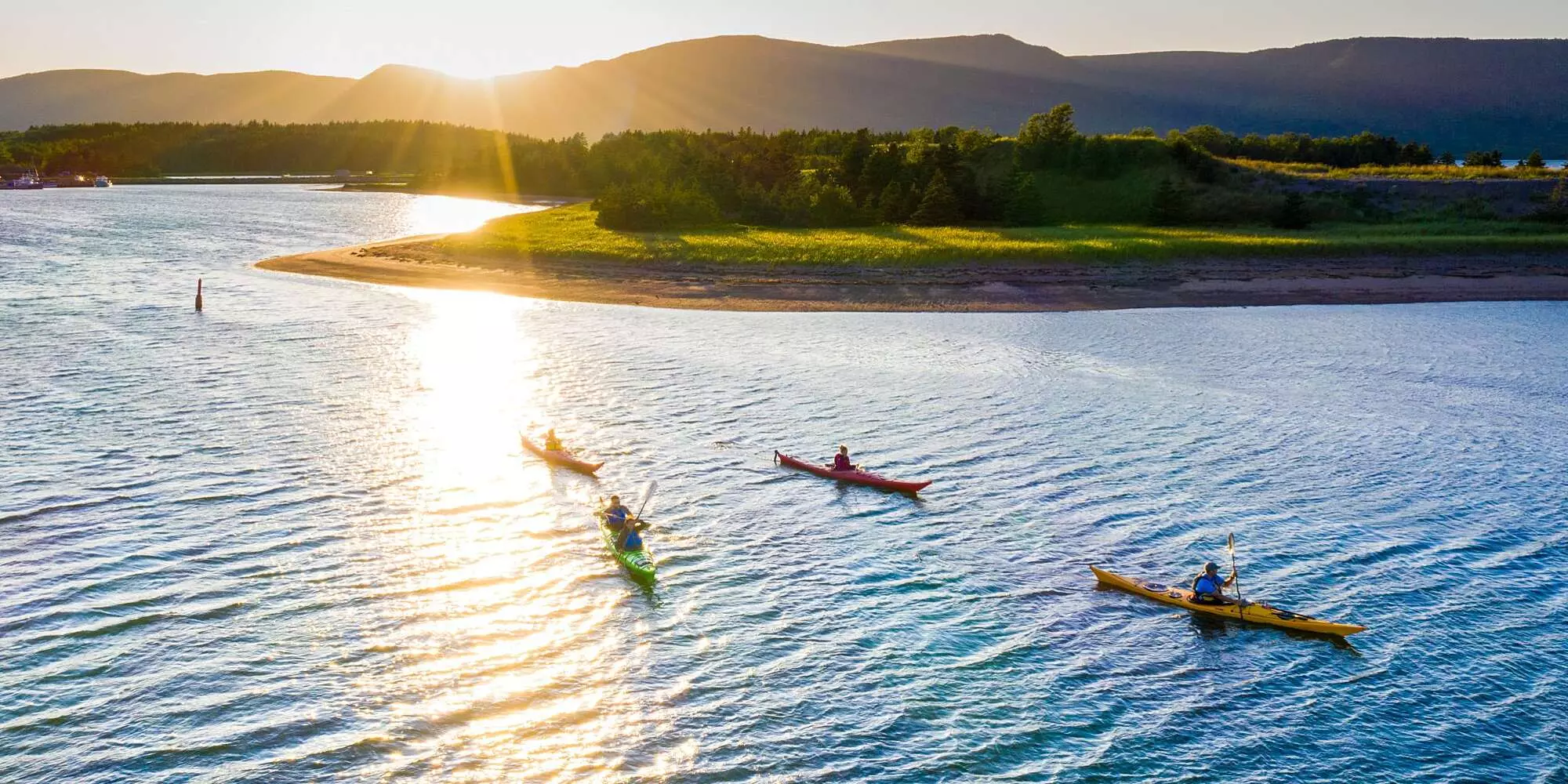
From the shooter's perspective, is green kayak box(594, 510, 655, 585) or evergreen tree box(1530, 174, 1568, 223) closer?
green kayak box(594, 510, 655, 585)

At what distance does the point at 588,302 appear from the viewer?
259 feet

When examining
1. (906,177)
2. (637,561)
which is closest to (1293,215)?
(906,177)

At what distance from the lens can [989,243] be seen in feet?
316

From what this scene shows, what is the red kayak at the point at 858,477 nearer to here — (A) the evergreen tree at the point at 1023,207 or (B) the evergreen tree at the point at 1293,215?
(A) the evergreen tree at the point at 1023,207

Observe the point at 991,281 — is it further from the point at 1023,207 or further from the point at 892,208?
the point at 892,208

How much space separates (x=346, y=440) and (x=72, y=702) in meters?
19.9

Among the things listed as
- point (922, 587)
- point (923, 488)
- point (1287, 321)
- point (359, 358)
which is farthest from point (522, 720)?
point (1287, 321)

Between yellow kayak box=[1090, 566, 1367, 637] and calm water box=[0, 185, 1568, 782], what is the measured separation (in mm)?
384

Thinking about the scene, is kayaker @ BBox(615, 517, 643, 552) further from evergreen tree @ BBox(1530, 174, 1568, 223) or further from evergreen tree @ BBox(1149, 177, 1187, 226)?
evergreen tree @ BBox(1530, 174, 1568, 223)

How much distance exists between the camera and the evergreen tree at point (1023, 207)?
115m

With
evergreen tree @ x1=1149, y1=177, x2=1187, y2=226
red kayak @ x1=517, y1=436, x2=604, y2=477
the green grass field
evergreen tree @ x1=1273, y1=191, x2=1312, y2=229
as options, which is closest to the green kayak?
red kayak @ x1=517, y1=436, x2=604, y2=477

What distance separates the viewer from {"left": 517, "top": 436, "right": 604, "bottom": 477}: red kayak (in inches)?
1471

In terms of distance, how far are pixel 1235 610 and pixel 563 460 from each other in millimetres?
21642

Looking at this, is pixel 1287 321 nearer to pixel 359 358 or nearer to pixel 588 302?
pixel 588 302
